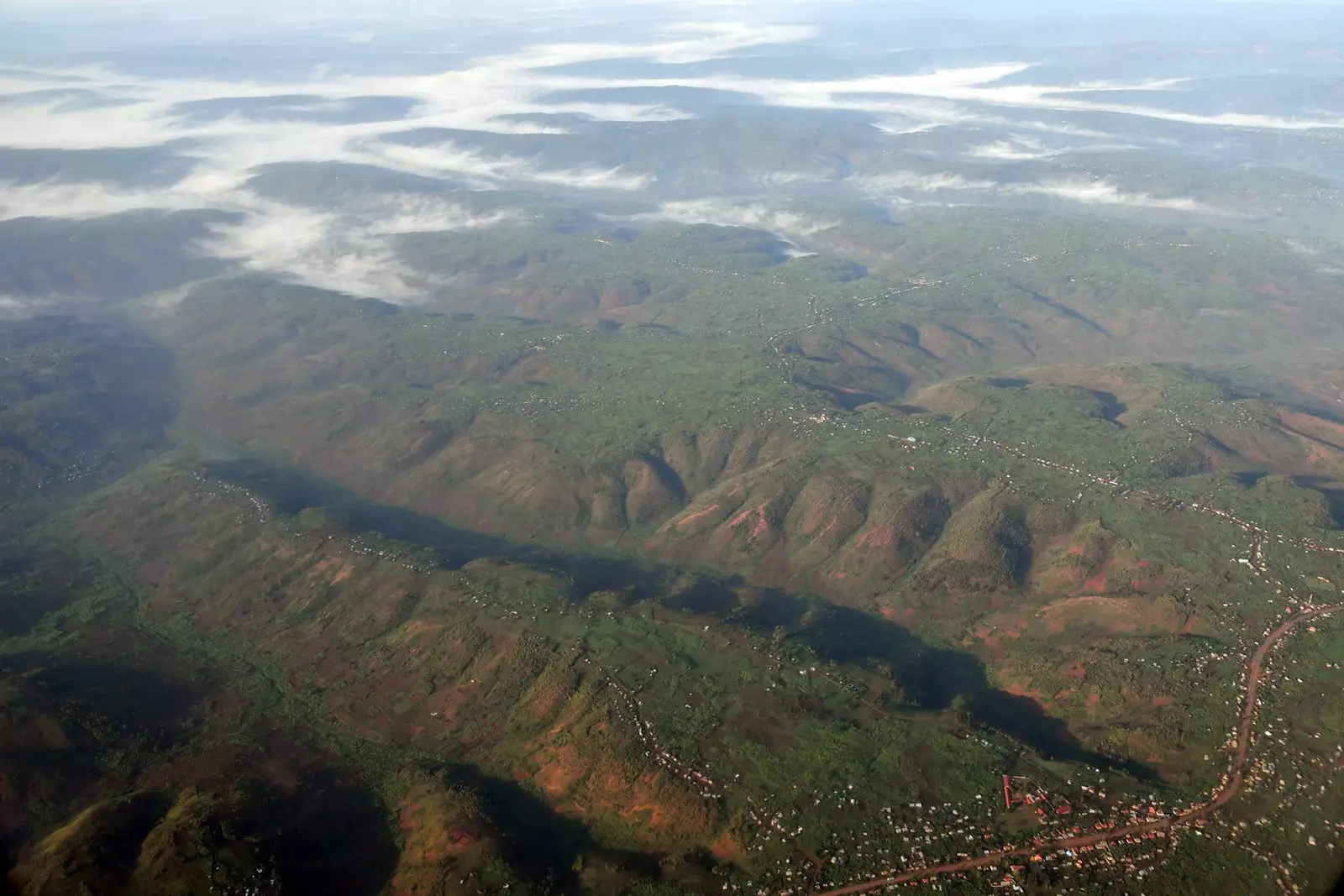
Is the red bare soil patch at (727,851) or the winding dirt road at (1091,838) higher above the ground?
the winding dirt road at (1091,838)

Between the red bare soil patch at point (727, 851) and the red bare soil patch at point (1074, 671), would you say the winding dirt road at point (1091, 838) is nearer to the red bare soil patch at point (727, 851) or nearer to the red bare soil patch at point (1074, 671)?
the red bare soil patch at point (727, 851)

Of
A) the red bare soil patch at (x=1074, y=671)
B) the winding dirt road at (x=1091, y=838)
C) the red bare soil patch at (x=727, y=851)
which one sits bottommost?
the red bare soil patch at (x=1074, y=671)

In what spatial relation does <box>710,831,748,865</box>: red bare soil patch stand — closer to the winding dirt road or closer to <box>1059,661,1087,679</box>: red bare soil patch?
the winding dirt road

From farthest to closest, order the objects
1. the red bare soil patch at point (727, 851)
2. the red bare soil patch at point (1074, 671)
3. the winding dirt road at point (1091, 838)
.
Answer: the red bare soil patch at point (1074, 671) → the red bare soil patch at point (727, 851) → the winding dirt road at point (1091, 838)

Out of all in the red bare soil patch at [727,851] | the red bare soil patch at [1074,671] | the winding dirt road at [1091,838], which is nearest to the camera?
the winding dirt road at [1091,838]

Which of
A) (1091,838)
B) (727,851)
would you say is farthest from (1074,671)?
(727,851)

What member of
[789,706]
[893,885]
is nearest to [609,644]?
[789,706]

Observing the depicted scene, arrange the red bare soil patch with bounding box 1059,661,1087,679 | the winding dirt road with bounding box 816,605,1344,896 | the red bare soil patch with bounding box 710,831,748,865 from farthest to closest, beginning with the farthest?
1. the red bare soil patch with bounding box 1059,661,1087,679
2. the red bare soil patch with bounding box 710,831,748,865
3. the winding dirt road with bounding box 816,605,1344,896

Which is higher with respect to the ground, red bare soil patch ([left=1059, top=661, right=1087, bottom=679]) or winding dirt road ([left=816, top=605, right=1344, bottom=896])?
winding dirt road ([left=816, top=605, right=1344, bottom=896])

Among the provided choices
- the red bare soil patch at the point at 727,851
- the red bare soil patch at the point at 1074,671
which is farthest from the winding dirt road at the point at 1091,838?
the red bare soil patch at the point at 1074,671

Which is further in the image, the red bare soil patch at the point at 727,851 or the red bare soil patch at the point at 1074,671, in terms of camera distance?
the red bare soil patch at the point at 1074,671

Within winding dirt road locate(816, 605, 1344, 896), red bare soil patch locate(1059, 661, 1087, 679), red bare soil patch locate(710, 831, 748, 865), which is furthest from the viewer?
red bare soil patch locate(1059, 661, 1087, 679)

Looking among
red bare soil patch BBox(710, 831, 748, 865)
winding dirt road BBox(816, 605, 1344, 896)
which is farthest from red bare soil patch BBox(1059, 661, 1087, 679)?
red bare soil patch BBox(710, 831, 748, 865)
